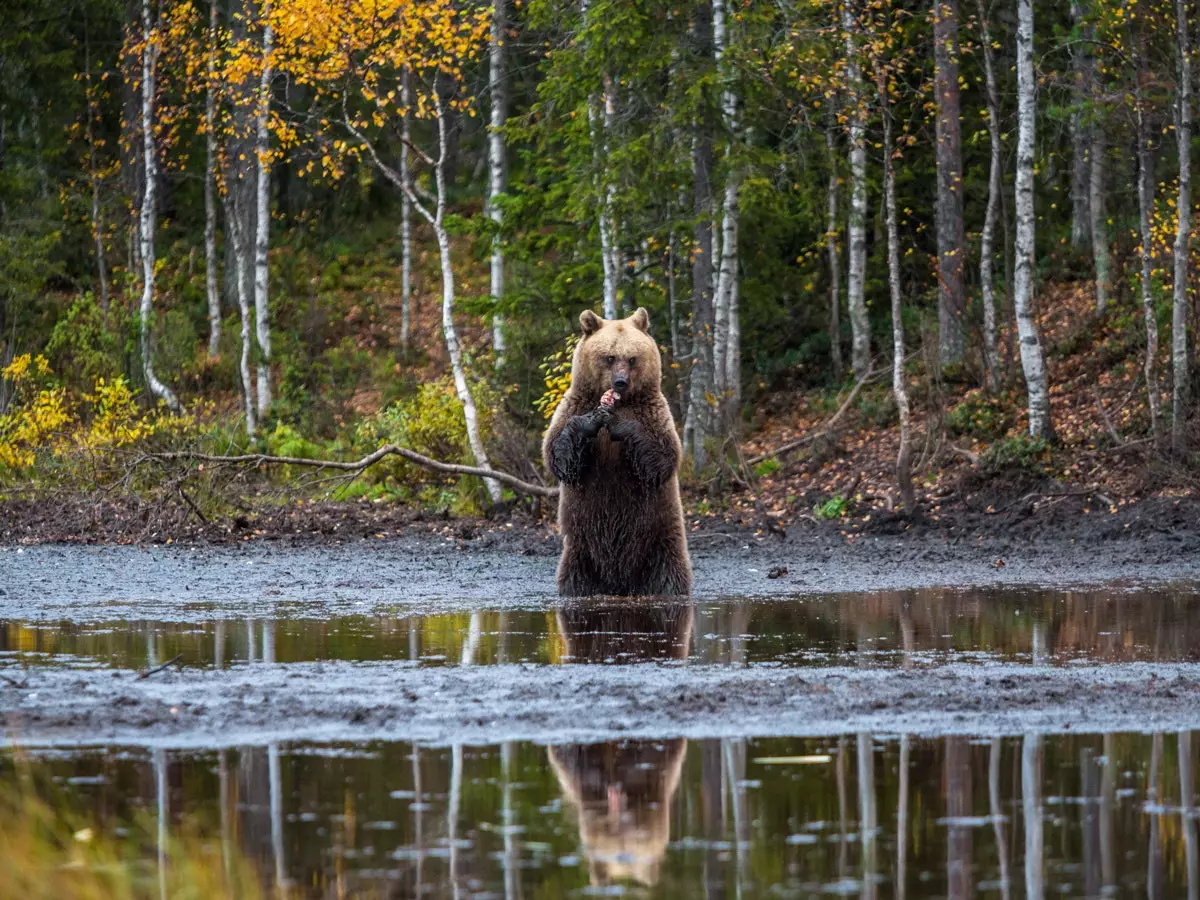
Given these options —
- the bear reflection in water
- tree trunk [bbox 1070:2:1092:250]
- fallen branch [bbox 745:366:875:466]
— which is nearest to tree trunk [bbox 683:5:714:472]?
fallen branch [bbox 745:366:875:466]

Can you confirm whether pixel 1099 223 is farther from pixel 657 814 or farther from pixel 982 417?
pixel 657 814

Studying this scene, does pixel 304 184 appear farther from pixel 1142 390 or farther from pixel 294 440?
pixel 1142 390

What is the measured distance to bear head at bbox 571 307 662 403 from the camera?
11508 millimetres

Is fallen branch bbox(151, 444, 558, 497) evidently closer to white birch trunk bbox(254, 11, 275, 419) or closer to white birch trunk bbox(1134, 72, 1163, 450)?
white birch trunk bbox(1134, 72, 1163, 450)

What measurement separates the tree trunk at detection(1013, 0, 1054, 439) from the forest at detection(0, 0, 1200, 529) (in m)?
0.04

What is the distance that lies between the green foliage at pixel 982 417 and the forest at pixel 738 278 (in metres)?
0.05

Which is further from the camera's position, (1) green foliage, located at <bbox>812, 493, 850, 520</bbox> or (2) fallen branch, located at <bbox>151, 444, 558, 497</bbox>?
(1) green foliage, located at <bbox>812, 493, 850, 520</bbox>

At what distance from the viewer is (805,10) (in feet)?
70.9

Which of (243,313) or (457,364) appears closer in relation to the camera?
(457,364)

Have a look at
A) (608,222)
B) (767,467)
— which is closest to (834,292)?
(767,467)

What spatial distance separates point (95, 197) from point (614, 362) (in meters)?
28.8

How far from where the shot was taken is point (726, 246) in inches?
856

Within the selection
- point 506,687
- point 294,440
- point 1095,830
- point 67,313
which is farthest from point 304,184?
point 1095,830

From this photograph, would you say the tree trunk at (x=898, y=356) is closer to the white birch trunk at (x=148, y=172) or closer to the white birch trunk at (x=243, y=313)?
the white birch trunk at (x=243, y=313)
